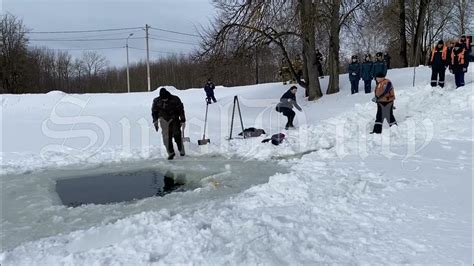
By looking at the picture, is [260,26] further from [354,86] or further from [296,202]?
[296,202]

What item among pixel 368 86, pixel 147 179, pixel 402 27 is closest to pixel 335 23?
pixel 368 86

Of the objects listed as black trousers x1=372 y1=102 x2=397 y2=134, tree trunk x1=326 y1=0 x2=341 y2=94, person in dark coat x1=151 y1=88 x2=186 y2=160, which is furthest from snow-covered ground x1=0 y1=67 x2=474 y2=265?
tree trunk x1=326 y1=0 x2=341 y2=94

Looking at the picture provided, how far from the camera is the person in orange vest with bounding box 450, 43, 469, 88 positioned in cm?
1389

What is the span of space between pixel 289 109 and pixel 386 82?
12.0 feet

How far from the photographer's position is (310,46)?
67.7 ft

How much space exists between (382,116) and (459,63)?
13.5ft

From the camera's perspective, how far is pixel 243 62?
21.0 metres

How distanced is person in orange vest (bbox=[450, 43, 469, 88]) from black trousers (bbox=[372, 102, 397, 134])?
3.53 m

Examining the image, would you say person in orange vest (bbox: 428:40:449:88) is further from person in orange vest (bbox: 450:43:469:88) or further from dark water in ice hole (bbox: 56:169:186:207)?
dark water in ice hole (bbox: 56:169:186:207)

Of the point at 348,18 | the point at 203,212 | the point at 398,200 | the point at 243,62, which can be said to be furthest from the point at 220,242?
the point at 348,18

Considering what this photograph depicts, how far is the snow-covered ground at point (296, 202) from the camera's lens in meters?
4.69

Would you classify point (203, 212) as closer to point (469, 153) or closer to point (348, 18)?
point (469, 153)

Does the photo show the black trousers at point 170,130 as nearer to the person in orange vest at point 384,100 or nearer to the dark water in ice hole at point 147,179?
→ the dark water in ice hole at point 147,179

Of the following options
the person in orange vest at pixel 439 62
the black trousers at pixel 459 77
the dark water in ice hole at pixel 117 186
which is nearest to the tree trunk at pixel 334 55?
the person in orange vest at pixel 439 62
